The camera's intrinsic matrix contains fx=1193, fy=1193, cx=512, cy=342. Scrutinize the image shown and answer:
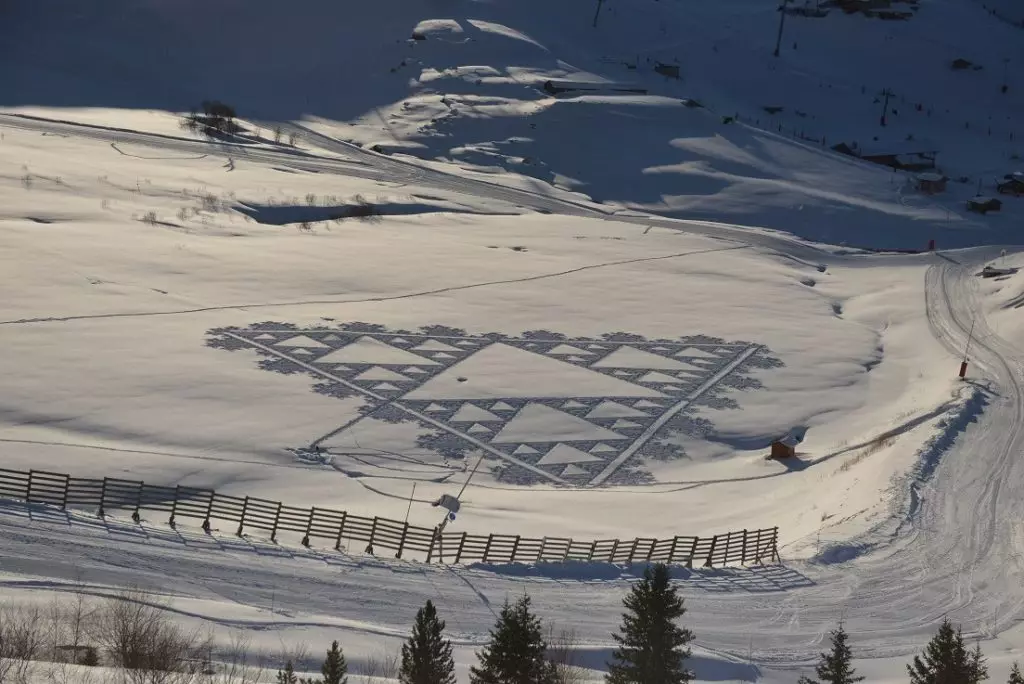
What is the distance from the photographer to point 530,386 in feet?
125

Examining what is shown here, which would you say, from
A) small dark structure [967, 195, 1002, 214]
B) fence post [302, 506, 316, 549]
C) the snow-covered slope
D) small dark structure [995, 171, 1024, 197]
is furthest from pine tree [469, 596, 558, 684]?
small dark structure [995, 171, 1024, 197]

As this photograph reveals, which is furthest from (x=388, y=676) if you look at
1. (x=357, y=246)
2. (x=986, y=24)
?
(x=986, y=24)

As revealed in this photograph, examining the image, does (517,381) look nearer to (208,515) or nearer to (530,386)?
(530,386)

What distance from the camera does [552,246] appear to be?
189 feet

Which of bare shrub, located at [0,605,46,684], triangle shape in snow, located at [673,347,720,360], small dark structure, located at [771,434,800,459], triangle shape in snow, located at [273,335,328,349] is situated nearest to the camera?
bare shrub, located at [0,605,46,684]

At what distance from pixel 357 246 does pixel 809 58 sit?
2046 inches

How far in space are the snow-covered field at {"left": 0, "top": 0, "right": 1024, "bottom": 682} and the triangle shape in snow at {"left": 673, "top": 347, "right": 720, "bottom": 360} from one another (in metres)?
0.34

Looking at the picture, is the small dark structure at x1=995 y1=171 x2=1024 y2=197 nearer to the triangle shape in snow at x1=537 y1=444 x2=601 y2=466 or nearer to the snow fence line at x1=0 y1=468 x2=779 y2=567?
the triangle shape in snow at x1=537 y1=444 x2=601 y2=466

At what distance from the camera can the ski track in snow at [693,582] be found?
68.7 ft

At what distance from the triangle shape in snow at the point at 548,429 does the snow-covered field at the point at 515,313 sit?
13 centimetres

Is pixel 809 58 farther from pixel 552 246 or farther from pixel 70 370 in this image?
pixel 70 370

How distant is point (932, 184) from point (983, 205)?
3.28 m

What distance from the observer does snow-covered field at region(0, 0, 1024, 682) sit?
78.7 ft

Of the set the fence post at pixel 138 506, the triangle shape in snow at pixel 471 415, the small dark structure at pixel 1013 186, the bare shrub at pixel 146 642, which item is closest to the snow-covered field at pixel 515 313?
the triangle shape in snow at pixel 471 415
